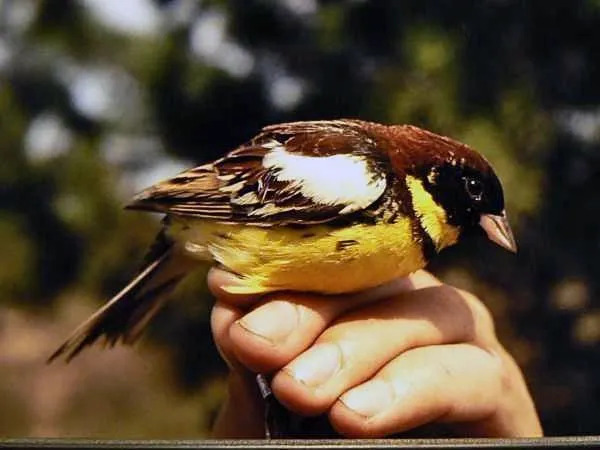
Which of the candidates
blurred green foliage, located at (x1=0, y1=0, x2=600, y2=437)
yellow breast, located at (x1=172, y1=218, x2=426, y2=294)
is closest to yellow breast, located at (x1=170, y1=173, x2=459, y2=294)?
Result: yellow breast, located at (x1=172, y1=218, x2=426, y2=294)

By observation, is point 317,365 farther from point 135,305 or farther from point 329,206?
point 135,305

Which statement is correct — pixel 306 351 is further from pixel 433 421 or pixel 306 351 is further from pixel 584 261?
pixel 584 261

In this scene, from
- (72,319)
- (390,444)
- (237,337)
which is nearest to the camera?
(390,444)

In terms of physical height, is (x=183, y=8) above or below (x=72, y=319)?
above

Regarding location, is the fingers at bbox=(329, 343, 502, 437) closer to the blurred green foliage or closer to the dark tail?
the dark tail

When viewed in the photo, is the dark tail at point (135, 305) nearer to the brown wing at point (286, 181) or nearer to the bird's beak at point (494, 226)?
the brown wing at point (286, 181)

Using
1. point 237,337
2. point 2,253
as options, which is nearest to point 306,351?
point 237,337

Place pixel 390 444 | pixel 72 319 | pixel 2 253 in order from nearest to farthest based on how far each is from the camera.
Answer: pixel 390 444 → pixel 72 319 → pixel 2 253

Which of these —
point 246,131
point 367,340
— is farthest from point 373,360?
point 246,131
